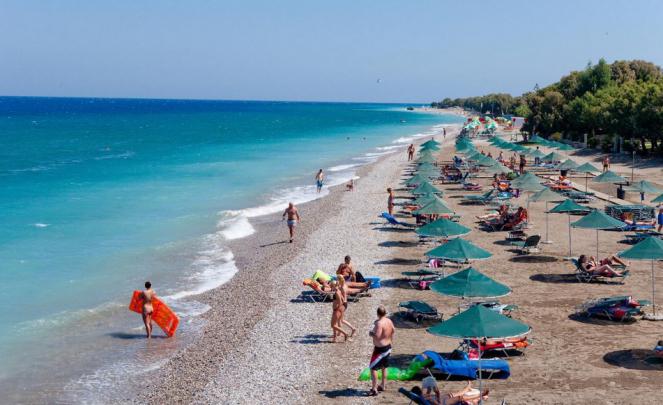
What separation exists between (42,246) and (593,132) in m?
43.6

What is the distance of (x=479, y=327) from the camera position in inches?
389

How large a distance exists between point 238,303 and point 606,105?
39.3m

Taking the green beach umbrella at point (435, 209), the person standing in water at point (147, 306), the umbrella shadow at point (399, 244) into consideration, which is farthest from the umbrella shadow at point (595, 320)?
the person standing in water at point (147, 306)

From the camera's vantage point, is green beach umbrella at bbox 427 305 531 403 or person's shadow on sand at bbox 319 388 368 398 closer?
green beach umbrella at bbox 427 305 531 403

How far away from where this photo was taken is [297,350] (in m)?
12.9

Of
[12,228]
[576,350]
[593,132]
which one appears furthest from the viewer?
[593,132]

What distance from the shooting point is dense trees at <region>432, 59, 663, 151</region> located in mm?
42219

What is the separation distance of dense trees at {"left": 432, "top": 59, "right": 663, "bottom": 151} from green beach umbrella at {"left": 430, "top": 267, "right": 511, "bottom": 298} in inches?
1305

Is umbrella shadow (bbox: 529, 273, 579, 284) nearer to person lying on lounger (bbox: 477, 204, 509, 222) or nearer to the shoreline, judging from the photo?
the shoreline

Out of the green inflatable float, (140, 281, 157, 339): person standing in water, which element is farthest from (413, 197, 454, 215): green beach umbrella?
the green inflatable float

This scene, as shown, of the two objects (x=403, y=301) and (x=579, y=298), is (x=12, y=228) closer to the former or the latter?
(x=403, y=301)

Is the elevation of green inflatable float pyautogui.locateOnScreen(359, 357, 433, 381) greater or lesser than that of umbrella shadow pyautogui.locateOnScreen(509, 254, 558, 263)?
lesser

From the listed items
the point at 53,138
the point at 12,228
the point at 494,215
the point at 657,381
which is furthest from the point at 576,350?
the point at 53,138

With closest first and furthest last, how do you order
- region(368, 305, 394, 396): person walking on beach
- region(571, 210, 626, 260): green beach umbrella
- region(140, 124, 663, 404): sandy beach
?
1. region(368, 305, 394, 396): person walking on beach
2. region(140, 124, 663, 404): sandy beach
3. region(571, 210, 626, 260): green beach umbrella
